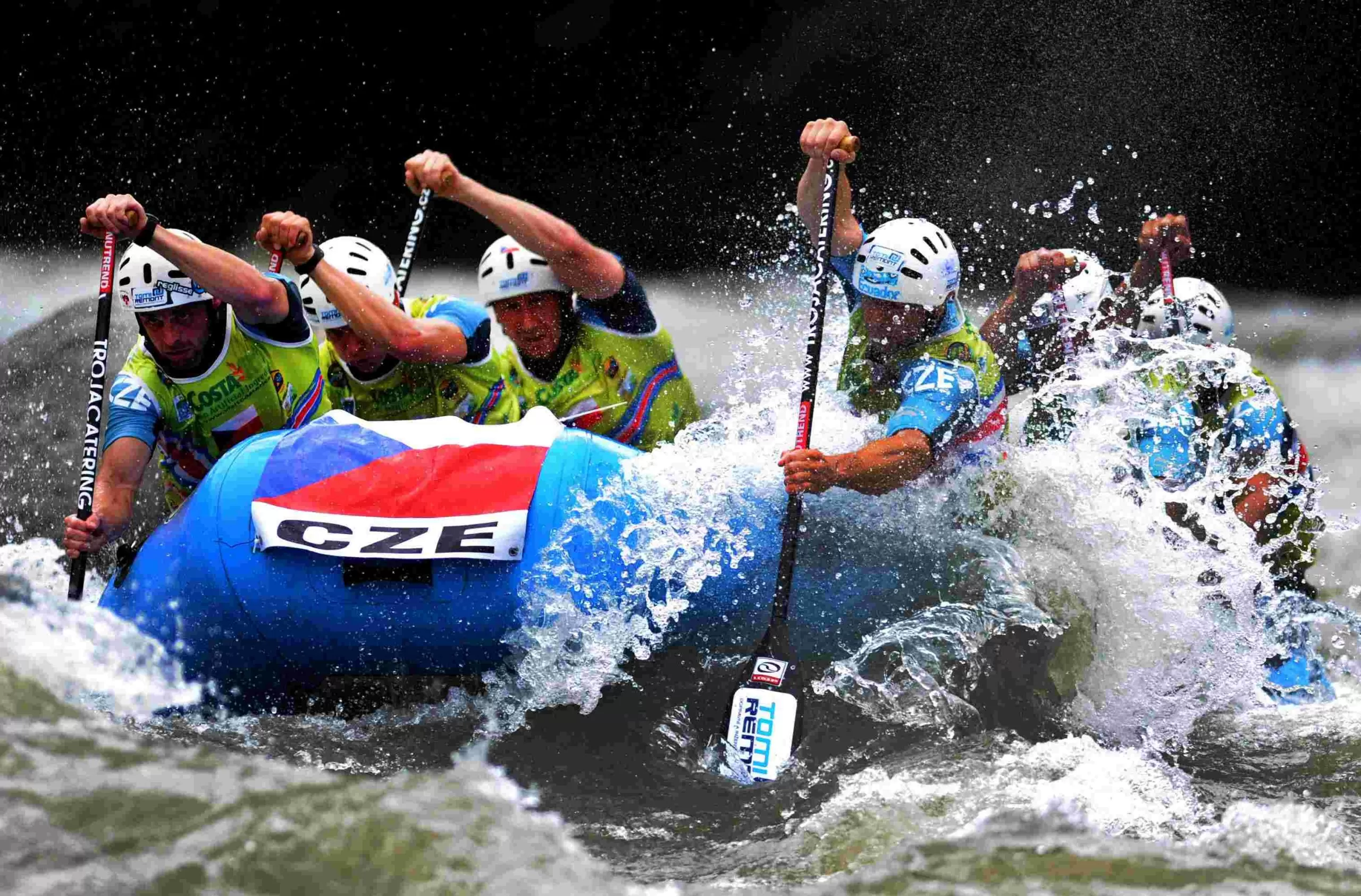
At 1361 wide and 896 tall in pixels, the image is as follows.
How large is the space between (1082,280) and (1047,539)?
2.44 meters

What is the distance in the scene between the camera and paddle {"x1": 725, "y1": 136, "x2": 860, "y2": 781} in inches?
148

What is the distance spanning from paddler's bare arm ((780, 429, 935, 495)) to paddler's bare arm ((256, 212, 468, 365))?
1.43 meters

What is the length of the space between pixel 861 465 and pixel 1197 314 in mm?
3375

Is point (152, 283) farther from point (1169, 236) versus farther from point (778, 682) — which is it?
point (1169, 236)

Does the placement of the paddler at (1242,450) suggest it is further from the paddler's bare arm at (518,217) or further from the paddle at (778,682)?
the paddler's bare arm at (518,217)

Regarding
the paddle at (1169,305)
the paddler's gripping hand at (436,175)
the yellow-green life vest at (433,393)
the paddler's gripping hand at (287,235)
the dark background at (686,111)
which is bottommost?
the yellow-green life vest at (433,393)

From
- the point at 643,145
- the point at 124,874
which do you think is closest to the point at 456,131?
the point at 643,145

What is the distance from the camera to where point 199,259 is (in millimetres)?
4305

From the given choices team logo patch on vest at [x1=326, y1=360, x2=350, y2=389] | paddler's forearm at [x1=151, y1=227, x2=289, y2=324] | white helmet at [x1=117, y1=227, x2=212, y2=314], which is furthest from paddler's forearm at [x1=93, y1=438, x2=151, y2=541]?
team logo patch on vest at [x1=326, y1=360, x2=350, y2=389]

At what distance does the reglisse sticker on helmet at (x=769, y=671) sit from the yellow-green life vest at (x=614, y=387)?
1335 mm

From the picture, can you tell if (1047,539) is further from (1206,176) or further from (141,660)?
(1206,176)

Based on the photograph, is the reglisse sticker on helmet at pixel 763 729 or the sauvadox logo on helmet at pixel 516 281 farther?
the sauvadox logo on helmet at pixel 516 281

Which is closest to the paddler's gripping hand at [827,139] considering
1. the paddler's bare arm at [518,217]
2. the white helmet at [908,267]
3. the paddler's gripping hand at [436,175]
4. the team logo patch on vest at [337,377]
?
the white helmet at [908,267]

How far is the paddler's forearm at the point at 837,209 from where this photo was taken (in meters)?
4.61
